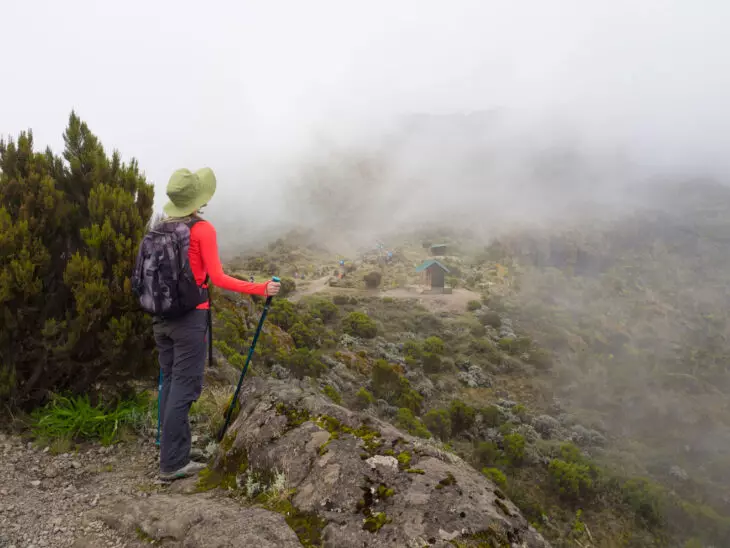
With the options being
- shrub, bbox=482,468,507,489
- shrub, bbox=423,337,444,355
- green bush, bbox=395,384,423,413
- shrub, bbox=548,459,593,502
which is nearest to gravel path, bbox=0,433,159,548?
shrub, bbox=482,468,507,489

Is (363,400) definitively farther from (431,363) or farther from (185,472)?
(185,472)

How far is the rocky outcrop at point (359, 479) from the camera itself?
2.24 meters

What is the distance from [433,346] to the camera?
27.4 m

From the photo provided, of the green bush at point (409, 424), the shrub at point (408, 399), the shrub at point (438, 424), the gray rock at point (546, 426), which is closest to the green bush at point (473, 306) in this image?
the gray rock at point (546, 426)

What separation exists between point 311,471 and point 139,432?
2159 mm

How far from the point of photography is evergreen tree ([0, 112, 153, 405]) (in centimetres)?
356

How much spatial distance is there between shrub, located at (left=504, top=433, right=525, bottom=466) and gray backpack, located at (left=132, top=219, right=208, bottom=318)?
15.3 meters

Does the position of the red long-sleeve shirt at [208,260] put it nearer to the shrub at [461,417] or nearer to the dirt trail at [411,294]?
the shrub at [461,417]

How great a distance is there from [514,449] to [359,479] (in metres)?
14.9

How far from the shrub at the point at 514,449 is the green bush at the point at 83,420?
14.4 meters

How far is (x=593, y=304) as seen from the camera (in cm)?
5872

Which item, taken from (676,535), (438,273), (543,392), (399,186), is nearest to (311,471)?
(676,535)

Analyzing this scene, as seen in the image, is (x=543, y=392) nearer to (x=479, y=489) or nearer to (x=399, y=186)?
(x=479, y=489)

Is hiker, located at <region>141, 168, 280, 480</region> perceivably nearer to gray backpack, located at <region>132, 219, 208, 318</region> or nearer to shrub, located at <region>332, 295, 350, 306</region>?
gray backpack, located at <region>132, 219, 208, 318</region>
